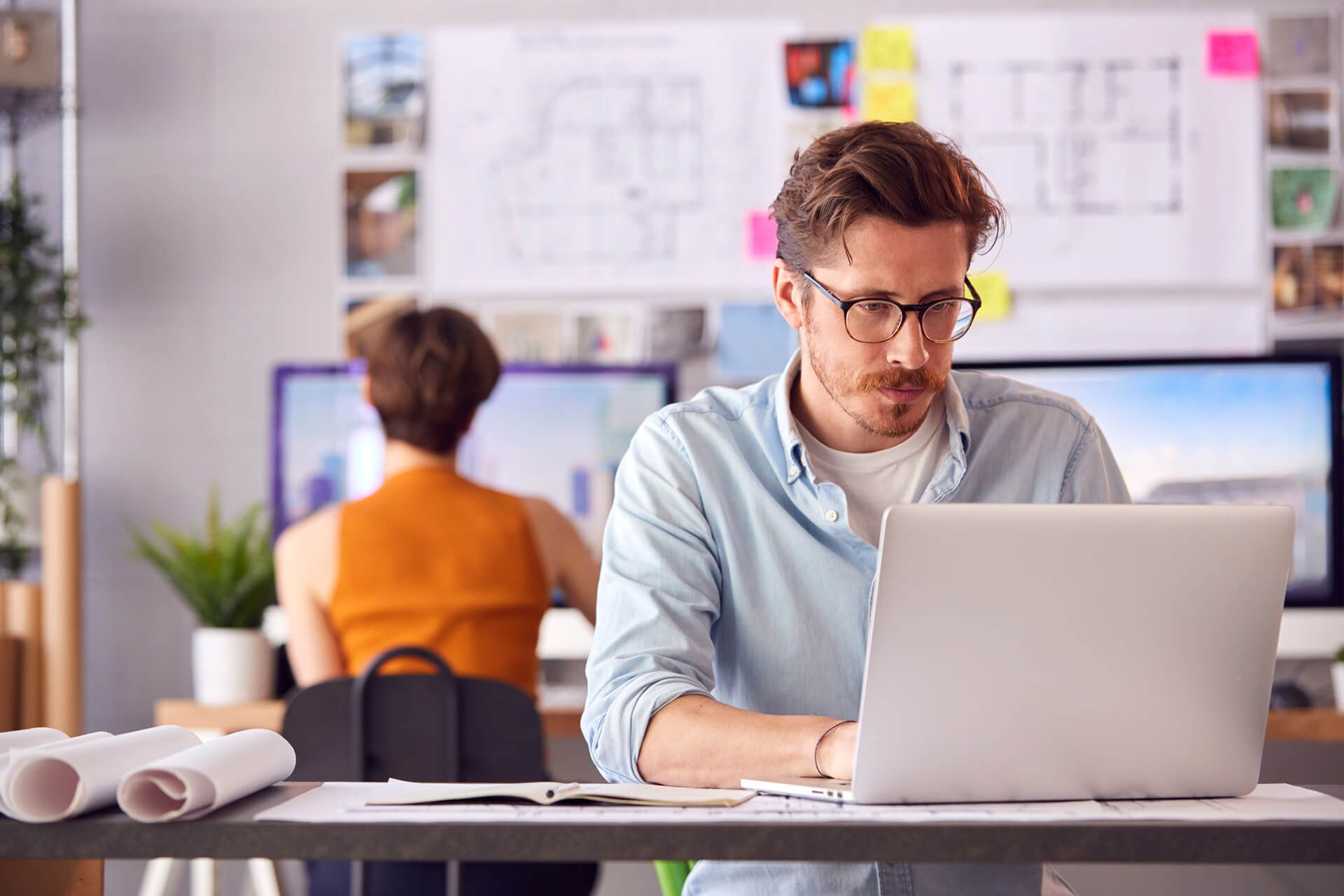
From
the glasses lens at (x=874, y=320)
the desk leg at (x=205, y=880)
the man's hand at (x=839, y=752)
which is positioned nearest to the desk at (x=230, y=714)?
the desk leg at (x=205, y=880)

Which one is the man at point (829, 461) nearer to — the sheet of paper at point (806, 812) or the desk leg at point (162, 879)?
the sheet of paper at point (806, 812)

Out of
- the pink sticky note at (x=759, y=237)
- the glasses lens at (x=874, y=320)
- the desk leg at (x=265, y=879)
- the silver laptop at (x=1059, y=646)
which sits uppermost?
the pink sticky note at (x=759, y=237)

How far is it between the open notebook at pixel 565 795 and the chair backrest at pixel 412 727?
754 mm

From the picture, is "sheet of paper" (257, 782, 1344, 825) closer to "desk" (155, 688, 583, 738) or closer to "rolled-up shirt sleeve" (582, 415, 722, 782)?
"rolled-up shirt sleeve" (582, 415, 722, 782)

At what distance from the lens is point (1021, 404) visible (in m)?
1.31

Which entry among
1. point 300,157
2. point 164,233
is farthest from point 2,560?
point 300,157

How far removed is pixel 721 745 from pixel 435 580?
871mm

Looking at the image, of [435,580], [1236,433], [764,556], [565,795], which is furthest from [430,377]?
[1236,433]

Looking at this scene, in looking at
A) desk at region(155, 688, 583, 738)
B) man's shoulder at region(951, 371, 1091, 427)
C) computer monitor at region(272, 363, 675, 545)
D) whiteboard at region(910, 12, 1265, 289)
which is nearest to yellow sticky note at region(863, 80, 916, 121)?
whiteboard at region(910, 12, 1265, 289)

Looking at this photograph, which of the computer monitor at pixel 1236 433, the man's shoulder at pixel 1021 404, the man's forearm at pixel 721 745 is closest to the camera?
the man's forearm at pixel 721 745

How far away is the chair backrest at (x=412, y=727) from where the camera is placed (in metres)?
1.59

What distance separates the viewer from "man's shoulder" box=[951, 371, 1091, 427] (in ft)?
4.28

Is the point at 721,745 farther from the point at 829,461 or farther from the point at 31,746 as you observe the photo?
the point at 31,746

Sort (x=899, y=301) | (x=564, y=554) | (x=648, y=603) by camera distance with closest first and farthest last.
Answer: (x=648, y=603), (x=899, y=301), (x=564, y=554)
